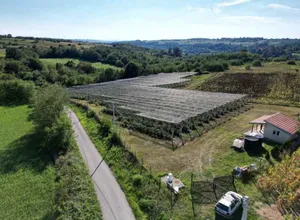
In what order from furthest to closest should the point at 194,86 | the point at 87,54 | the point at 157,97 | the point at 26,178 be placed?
the point at 87,54
the point at 194,86
the point at 157,97
the point at 26,178

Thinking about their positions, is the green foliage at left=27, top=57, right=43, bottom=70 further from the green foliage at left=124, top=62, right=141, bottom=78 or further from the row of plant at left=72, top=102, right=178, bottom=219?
the row of plant at left=72, top=102, right=178, bottom=219

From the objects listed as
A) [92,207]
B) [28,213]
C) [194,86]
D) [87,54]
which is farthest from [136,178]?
[87,54]

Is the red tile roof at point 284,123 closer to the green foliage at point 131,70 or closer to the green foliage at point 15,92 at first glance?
the green foliage at point 15,92

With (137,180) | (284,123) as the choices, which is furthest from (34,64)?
(284,123)

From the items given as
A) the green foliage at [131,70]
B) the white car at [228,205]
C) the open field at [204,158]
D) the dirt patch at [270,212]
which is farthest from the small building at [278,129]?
the green foliage at [131,70]

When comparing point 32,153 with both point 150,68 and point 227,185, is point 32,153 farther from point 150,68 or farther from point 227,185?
point 150,68

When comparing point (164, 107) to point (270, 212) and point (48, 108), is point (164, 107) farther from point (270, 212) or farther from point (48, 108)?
point (270, 212)
